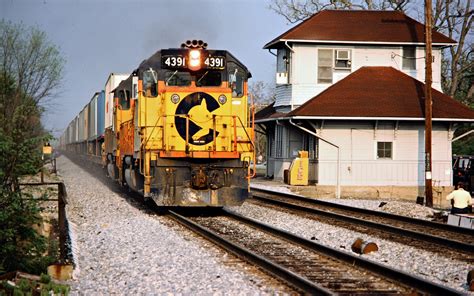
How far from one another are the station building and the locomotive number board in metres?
10.7

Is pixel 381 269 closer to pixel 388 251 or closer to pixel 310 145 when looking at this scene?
pixel 388 251

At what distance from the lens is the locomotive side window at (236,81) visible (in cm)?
1462

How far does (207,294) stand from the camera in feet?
23.9

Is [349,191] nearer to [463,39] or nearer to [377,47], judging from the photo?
[377,47]

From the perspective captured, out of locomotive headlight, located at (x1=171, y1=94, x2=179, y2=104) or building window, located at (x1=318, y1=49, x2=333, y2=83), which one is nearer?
locomotive headlight, located at (x1=171, y1=94, x2=179, y2=104)

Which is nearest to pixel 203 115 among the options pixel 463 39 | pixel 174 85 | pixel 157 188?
pixel 174 85

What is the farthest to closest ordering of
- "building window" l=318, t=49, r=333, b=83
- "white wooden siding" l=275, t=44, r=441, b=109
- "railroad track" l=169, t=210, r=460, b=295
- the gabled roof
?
"building window" l=318, t=49, r=333, b=83
"white wooden siding" l=275, t=44, r=441, b=109
the gabled roof
"railroad track" l=169, t=210, r=460, b=295

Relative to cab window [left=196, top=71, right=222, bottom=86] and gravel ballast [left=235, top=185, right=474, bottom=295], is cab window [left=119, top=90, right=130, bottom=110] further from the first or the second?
gravel ballast [left=235, top=185, right=474, bottom=295]

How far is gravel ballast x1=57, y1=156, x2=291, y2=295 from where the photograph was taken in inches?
302

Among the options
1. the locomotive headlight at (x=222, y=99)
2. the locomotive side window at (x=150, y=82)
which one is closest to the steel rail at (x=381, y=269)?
the locomotive headlight at (x=222, y=99)

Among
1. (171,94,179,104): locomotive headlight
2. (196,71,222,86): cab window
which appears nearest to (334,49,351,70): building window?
(196,71,222,86): cab window

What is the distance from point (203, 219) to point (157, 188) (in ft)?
4.42

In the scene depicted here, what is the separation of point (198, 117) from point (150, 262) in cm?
547

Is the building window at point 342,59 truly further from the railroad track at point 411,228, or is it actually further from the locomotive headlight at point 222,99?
the locomotive headlight at point 222,99
